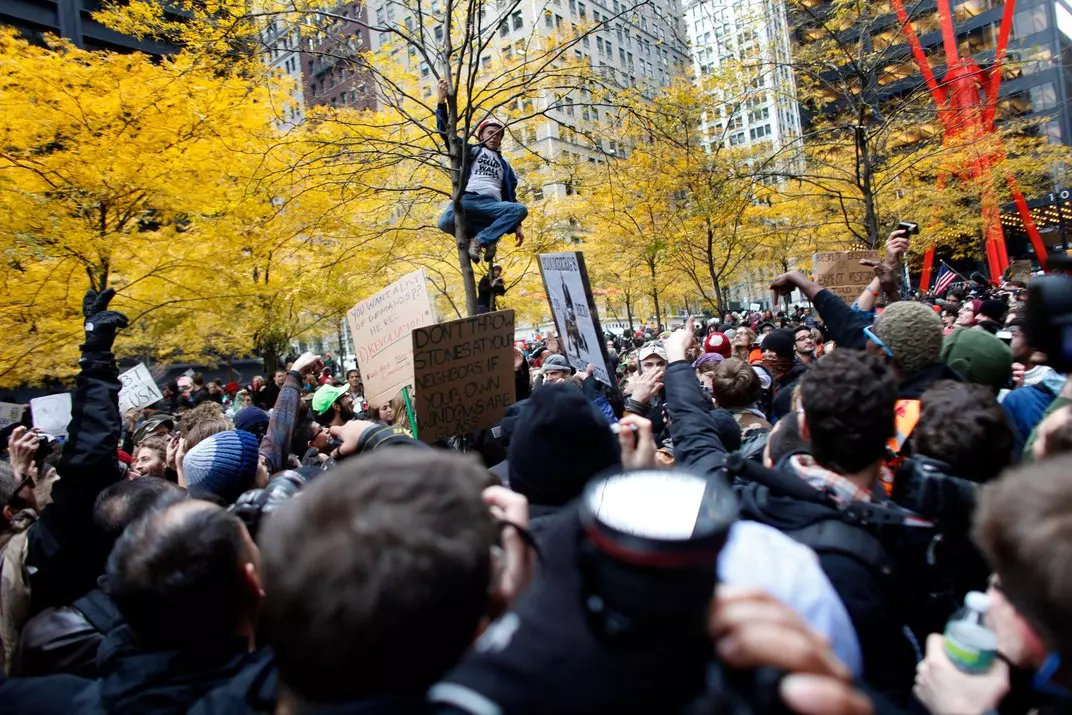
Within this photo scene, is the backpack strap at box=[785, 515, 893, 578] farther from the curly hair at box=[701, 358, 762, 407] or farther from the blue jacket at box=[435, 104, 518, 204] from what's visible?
the blue jacket at box=[435, 104, 518, 204]

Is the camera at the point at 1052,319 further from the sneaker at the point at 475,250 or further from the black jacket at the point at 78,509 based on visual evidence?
the sneaker at the point at 475,250

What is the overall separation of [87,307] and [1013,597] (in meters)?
4.41

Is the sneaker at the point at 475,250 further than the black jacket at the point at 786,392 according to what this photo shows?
Yes

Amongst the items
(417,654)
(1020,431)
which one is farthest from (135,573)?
(1020,431)

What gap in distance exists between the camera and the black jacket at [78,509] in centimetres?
266

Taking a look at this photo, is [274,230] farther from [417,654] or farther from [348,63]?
[417,654]

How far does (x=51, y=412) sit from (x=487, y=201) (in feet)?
17.4

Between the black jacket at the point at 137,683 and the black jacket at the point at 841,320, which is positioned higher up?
the black jacket at the point at 841,320

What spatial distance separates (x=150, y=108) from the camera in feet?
36.3

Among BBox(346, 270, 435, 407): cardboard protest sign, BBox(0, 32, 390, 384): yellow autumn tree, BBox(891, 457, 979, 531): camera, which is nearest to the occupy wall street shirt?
BBox(346, 270, 435, 407): cardboard protest sign

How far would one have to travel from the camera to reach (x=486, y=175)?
19.1 feet

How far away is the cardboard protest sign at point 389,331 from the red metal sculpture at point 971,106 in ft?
25.4

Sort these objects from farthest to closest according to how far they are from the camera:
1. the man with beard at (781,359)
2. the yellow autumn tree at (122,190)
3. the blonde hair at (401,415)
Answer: the yellow autumn tree at (122,190)
the man with beard at (781,359)
the blonde hair at (401,415)

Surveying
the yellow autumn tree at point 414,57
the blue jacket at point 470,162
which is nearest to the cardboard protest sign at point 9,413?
the yellow autumn tree at point 414,57
